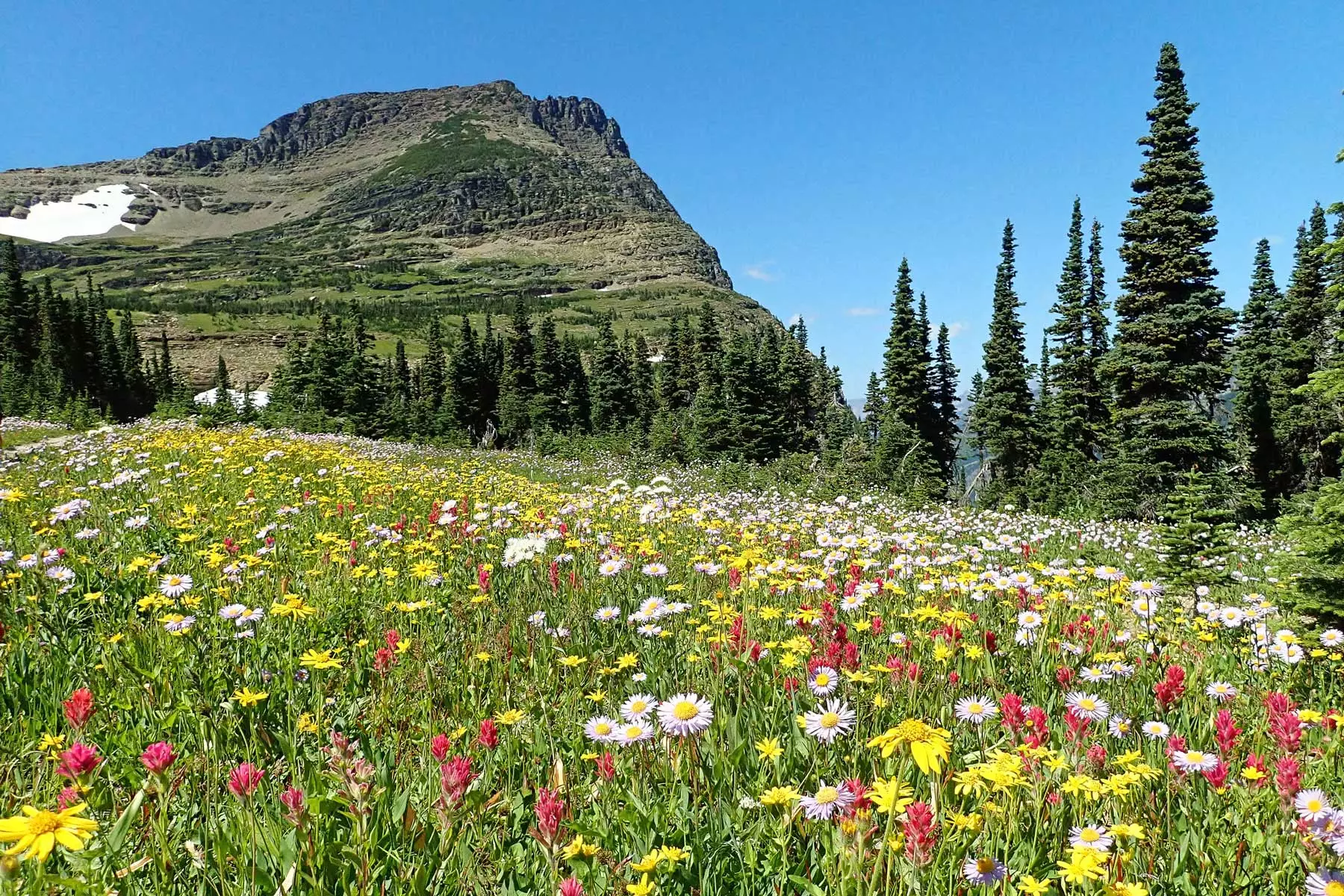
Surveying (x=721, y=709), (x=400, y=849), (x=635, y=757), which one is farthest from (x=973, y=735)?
(x=400, y=849)

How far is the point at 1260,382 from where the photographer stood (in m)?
34.9

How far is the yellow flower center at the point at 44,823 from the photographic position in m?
1.20

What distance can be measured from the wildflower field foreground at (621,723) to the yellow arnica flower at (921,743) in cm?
1

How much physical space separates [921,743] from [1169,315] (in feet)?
84.8

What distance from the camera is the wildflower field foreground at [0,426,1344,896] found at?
1767mm

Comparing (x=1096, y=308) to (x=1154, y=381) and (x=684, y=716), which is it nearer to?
(x=1154, y=381)

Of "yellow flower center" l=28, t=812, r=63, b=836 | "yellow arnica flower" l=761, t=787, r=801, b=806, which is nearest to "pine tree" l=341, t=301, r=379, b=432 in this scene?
"yellow flower center" l=28, t=812, r=63, b=836

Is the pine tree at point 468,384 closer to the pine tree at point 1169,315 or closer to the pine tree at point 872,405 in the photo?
the pine tree at point 872,405

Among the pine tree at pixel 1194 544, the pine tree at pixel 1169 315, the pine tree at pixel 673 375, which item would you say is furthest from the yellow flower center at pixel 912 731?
the pine tree at pixel 673 375

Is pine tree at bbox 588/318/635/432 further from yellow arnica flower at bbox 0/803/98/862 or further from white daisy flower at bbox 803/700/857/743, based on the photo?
yellow arnica flower at bbox 0/803/98/862

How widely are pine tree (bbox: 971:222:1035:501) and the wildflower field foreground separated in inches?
1547

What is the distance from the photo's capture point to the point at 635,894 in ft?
5.09

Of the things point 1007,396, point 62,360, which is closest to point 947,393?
point 1007,396

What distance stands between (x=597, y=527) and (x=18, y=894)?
5044 millimetres
